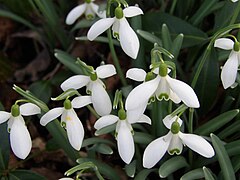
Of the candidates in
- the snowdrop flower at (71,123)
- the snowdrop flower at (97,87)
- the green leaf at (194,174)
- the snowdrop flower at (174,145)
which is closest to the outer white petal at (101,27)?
the snowdrop flower at (97,87)

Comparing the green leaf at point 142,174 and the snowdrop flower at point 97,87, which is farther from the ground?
the snowdrop flower at point 97,87

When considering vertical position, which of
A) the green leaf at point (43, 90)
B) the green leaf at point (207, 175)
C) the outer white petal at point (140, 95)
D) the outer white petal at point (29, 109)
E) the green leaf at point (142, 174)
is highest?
the outer white petal at point (140, 95)

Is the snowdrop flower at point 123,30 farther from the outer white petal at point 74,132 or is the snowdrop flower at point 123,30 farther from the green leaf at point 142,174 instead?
the green leaf at point 142,174

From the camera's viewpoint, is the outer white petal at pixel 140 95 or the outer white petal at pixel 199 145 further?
the outer white petal at pixel 199 145

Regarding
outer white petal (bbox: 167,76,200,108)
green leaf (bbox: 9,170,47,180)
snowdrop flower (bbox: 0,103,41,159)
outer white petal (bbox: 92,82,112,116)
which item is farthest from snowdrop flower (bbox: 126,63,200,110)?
green leaf (bbox: 9,170,47,180)

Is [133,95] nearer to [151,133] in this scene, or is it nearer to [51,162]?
[151,133]

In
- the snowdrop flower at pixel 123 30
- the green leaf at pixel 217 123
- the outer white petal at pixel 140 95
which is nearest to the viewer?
the outer white petal at pixel 140 95

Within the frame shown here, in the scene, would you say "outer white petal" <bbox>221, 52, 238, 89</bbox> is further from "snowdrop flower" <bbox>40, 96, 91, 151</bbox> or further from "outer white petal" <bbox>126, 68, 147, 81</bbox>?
"snowdrop flower" <bbox>40, 96, 91, 151</bbox>

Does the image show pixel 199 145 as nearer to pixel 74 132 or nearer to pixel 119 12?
pixel 74 132

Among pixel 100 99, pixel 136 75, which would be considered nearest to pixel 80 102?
pixel 100 99
